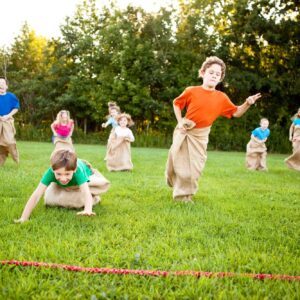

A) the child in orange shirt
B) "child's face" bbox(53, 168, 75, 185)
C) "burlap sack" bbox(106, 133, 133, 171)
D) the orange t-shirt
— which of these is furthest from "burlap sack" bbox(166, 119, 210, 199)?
"burlap sack" bbox(106, 133, 133, 171)

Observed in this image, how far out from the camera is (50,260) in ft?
10.5

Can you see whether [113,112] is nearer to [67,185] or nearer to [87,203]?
[67,185]

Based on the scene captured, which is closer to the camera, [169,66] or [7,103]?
[7,103]

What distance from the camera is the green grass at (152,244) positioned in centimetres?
273

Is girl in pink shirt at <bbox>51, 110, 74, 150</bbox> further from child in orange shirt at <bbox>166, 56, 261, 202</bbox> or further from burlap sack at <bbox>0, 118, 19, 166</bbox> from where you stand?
child in orange shirt at <bbox>166, 56, 261, 202</bbox>

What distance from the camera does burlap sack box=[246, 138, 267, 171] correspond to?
39.9 feet

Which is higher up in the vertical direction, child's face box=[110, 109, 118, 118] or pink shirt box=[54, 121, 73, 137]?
child's face box=[110, 109, 118, 118]

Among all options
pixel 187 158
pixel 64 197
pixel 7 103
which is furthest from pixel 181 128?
pixel 7 103

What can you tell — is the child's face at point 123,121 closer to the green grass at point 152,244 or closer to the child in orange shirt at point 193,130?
the green grass at point 152,244

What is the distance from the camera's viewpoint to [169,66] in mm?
30844

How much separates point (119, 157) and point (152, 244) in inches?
273

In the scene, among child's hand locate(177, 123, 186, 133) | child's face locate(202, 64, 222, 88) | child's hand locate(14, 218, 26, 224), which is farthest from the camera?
child's hand locate(177, 123, 186, 133)

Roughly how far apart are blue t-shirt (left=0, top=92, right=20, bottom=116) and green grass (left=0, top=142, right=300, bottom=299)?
3.48 metres

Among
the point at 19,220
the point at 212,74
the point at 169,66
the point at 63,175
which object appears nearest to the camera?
the point at 19,220
